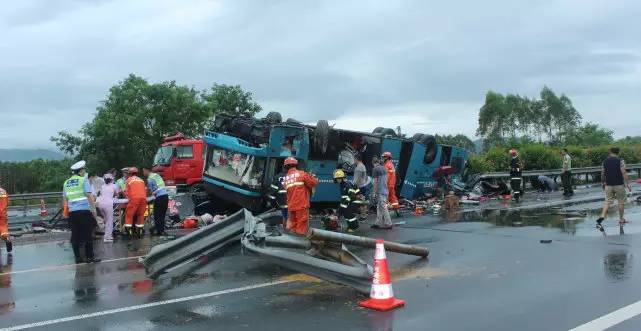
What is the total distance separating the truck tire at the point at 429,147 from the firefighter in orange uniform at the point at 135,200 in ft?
30.6

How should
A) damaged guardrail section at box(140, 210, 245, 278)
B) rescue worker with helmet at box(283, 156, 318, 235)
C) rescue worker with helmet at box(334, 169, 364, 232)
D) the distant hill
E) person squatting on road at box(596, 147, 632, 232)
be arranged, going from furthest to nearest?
the distant hill → rescue worker with helmet at box(334, 169, 364, 232) → person squatting on road at box(596, 147, 632, 232) → rescue worker with helmet at box(283, 156, 318, 235) → damaged guardrail section at box(140, 210, 245, 278)

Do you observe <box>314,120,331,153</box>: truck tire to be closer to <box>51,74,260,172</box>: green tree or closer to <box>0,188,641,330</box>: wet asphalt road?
<box>0,188,641,330</box>: wet asphalt road

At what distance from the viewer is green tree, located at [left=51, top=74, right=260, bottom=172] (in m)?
33.3

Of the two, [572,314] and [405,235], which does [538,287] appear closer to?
[572,314]

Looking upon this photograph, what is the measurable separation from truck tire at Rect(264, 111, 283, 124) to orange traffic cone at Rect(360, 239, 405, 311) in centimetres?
923

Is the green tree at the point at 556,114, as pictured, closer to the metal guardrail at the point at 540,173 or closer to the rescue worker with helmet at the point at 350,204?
the metal guardrail at the point at 540,173

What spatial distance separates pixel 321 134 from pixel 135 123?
70.6 ft

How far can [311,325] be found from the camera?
18.0 ft

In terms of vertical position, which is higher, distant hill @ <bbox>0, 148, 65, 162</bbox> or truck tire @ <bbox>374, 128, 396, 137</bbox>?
distant hill @ <bbox>0, 148, 65, 162</bbox>

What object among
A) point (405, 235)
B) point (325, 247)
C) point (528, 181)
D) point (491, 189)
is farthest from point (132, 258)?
point (528, 181)

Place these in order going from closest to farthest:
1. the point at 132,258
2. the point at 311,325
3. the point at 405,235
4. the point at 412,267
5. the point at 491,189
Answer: the point at 311,325 → the point at 412,267 → the point at 132,258 → the point at 405,235 → the point at 491,189

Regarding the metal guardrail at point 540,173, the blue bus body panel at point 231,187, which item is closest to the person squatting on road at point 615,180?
the blue bus body panel at point 231,187

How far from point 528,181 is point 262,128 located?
644 inches

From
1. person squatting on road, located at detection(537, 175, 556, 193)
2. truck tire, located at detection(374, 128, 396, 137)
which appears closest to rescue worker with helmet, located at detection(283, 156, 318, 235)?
truck tire, located at detection(374, 128, 396, 137)
